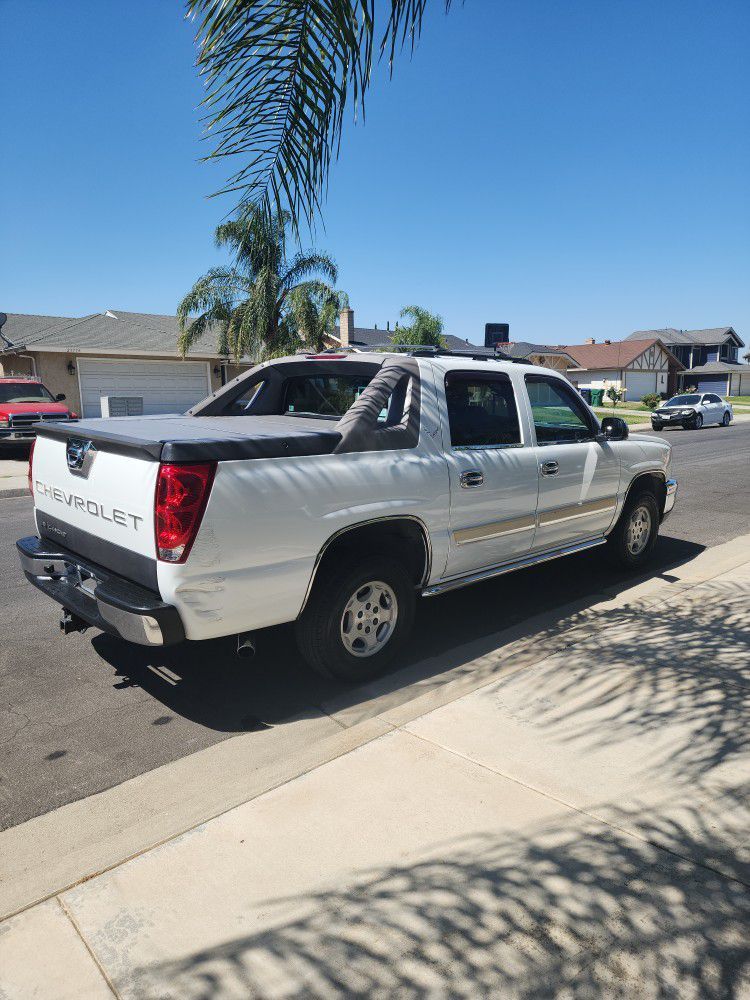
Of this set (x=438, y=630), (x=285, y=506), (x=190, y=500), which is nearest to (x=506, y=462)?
(x=438, y=630)

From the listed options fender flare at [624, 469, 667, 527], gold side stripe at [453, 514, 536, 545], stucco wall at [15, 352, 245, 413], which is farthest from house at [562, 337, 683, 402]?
gold side stripe at [453, 514, 536, 545]

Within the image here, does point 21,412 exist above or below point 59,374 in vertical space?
below

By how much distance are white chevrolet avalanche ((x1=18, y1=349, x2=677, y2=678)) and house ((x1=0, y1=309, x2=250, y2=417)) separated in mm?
22081

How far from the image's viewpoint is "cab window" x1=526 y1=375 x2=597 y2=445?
5.19m

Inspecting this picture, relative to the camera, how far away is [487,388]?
Result: 4.80m

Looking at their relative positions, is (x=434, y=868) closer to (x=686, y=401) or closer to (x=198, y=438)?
(x=198, y=438)

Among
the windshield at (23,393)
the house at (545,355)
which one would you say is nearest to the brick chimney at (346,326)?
the house at (545,355)

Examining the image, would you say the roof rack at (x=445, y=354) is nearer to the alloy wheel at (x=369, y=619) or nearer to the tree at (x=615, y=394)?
the alloy wheel at (x=369, y=619)

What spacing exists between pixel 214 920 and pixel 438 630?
2925 millimetres

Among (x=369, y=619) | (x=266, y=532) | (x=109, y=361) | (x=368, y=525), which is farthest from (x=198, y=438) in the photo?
(x=109, y=361)

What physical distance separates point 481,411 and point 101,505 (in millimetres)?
2474

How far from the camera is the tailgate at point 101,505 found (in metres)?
3.28

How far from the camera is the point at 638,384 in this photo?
201ft

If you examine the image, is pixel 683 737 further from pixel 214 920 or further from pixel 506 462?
pixel 214 920
